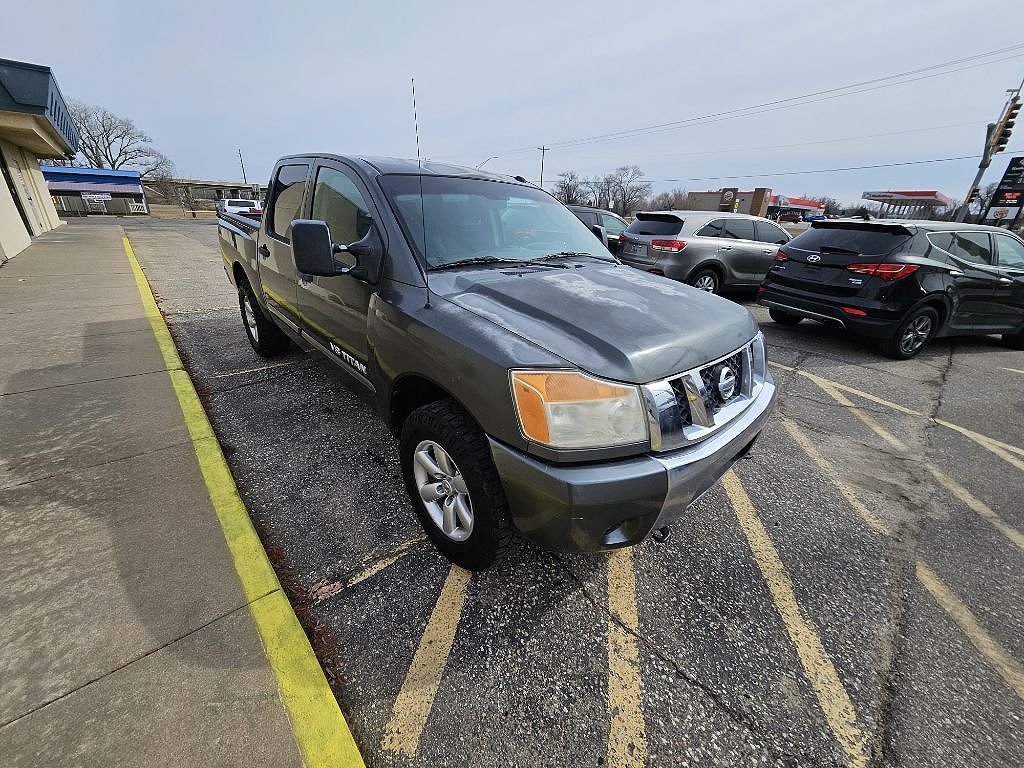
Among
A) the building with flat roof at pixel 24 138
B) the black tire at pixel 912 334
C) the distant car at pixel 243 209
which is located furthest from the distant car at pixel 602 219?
the building with flat roof at pixel 24 138

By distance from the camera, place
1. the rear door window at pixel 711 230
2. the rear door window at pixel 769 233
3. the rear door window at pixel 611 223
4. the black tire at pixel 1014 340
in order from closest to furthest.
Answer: the black tire at pixel 1014 340 → the rear door window at pixel 711 230 → the rear door window at pixel 769 233 → the rear door window at pixel 611 223

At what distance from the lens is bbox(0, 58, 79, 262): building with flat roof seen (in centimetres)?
1126

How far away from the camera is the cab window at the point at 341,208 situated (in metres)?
2.61

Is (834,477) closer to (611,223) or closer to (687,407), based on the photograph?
(687,407)

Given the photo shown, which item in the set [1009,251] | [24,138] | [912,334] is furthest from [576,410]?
[24,138]

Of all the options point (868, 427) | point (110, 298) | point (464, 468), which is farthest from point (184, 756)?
point (110, 298)

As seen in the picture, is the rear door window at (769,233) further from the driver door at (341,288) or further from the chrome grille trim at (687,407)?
the driver door at (341,288)

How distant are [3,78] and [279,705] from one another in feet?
57.6

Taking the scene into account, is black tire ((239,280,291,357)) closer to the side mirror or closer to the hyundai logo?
the side mirror

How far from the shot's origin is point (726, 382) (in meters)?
2.01

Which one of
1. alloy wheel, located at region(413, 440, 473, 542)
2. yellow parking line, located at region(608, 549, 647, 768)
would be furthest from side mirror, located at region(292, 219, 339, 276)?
yellow parking line, located at region(608, 549, 647, 768)

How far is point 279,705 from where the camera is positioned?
1539 millimetres

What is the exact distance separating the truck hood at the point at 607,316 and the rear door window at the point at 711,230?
20.7 feet

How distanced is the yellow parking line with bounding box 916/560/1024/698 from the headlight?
188 centimetres
